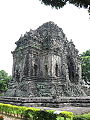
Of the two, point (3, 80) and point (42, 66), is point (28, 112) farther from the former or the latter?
point (3, 80)

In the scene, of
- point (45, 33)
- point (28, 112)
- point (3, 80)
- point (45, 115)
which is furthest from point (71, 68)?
point (3, 80)

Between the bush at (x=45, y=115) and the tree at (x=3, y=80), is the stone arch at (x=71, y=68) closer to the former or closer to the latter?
the tree at (x=3, y=80)

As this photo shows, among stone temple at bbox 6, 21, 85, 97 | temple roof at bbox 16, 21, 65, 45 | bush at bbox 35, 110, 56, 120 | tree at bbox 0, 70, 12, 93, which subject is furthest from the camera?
tree at bbox 0, 70, 12, 93

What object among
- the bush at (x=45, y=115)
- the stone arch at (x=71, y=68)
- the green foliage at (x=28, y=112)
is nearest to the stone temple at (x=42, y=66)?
the stone arch at (x=71, y=68)

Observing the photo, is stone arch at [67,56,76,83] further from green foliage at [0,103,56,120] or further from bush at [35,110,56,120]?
bush at [35,110,56,120]

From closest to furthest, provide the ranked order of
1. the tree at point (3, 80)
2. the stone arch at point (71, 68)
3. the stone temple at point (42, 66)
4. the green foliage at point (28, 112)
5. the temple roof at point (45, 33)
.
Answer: the green foliage at point (28, 112)
the stone temple at point (42, 66)
the temple roof at point (45, 33)
the stone arch at point (71, 68)
the tree at point (3, 80)

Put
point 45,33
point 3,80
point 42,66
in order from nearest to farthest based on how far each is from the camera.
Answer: point 42,66
point 45,33
point 3,80

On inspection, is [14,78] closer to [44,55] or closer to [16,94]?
[16,94]

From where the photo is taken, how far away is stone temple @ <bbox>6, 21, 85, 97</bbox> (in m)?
22.3

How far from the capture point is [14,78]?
2597 centimetres

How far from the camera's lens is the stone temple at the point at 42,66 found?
22259 millimetres

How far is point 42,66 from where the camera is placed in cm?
2559

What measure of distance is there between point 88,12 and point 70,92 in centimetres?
1617

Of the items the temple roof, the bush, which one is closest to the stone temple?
the temple roof
